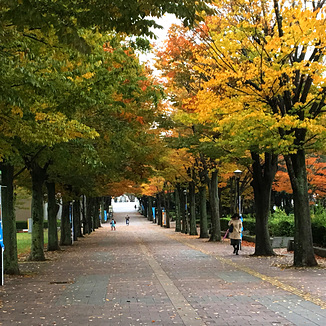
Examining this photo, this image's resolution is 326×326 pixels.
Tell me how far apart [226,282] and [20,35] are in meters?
7.27

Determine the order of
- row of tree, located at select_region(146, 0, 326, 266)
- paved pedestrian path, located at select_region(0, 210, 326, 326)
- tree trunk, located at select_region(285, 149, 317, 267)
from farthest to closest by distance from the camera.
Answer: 1. tree trunk, located at select_region(285, 149, 317, 267)
2. row of tree, located at select_region(146, 0, 326, 266)
3. paved pedestrian path, located at select_region(0, 210, 326, 326)

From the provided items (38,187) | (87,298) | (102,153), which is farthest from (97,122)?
(87,298)

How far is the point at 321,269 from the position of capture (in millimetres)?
15102

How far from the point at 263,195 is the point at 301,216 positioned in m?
4.94

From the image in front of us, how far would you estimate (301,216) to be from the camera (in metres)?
16.1

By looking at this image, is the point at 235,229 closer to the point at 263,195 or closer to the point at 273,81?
the point at 263,195

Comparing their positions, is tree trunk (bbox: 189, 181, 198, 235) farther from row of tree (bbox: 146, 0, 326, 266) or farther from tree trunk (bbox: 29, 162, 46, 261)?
row of tree (bbox: 146, 0, 326, 266)

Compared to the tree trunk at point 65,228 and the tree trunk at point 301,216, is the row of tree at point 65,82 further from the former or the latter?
the tree trunk at point 65,228

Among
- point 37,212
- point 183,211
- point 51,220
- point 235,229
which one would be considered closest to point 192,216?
point 183,211

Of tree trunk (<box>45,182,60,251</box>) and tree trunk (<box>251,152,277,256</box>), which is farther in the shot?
tree trunk (<box>45,182,60,251</box>)

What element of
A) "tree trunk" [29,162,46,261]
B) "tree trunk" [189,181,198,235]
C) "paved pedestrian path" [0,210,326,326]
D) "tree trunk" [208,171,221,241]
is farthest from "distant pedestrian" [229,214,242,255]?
"tree trunk" [189,181,198,235]

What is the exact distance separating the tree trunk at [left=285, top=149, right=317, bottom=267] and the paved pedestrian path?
2.06 feet

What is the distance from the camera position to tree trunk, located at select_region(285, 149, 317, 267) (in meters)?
15.8

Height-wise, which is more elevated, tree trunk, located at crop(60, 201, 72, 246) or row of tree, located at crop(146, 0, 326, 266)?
row of tree, located at crop(146, 0, 326, 266)
